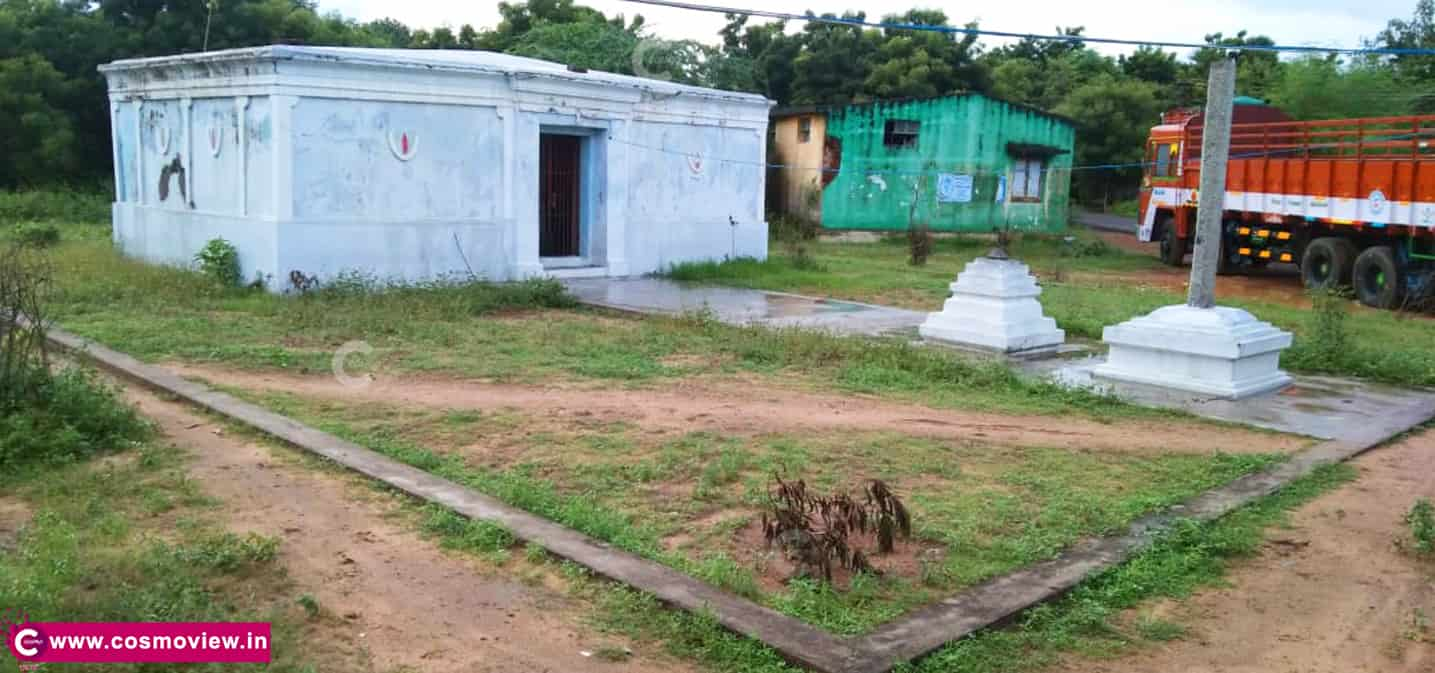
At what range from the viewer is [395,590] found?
450cm

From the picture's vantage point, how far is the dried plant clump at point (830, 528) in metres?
4.72

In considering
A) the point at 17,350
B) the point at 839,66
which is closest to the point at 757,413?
the point at 17,350

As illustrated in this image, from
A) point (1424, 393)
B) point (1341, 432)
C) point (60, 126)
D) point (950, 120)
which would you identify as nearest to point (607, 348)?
point (1341, 432)

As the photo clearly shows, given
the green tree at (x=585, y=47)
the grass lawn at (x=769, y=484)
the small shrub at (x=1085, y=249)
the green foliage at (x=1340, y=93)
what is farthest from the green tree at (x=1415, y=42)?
the grass lawn at (x=769, y=484)

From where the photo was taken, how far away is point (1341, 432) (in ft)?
25.7

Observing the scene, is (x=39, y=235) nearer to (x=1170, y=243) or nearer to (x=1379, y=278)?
(x=1170, y=243)

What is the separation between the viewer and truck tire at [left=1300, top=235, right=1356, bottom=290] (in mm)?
16844

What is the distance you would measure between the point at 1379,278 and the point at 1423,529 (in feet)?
41.4

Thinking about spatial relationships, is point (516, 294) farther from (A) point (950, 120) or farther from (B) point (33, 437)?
(A) point (950, 120)

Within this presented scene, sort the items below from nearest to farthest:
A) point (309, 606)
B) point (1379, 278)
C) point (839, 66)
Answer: point (309, 606) < point (1379, 278) < point (839, 66)

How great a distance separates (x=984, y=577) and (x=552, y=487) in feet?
7.48

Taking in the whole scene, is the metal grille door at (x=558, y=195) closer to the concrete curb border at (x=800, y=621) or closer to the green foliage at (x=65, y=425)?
the concrete curb border at (x=800, y=621)

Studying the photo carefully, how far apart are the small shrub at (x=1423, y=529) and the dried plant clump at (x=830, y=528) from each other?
243 centimetres

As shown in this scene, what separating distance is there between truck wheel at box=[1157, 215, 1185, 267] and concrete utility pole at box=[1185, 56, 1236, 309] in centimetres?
1406
